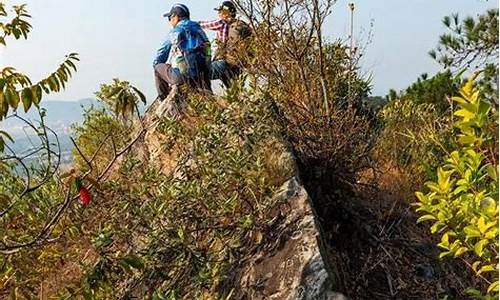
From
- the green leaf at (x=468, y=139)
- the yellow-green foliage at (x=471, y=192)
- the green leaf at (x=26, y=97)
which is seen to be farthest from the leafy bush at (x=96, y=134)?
the green leaf at (x=468, y=139)

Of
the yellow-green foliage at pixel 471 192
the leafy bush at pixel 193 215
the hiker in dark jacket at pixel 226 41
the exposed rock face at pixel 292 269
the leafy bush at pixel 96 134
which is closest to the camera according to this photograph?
the yellow-green foliage at pixel 471 192

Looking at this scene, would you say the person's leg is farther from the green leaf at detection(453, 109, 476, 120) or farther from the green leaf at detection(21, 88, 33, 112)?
the green leaf at detection(453, 109, 476, 120)

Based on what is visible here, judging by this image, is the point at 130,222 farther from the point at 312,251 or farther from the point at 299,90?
the point at 299,90

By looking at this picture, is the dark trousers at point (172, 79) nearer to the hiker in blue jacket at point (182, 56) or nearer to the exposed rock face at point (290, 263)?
the hiker in blue jacket at point (182, 56)

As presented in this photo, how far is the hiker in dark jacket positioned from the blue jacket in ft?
0.44

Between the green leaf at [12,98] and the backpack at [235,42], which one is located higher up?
the backpack at [235,42]

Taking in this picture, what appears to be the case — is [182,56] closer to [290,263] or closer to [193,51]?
[193,51]

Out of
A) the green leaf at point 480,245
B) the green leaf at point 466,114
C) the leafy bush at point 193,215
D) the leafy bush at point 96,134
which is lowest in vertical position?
the green leaf at point 480,245

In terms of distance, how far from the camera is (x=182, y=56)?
650cm

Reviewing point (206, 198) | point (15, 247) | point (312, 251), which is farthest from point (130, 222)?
point (312, 251)

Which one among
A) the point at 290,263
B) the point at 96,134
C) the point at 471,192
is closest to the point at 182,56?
the point at 96,134

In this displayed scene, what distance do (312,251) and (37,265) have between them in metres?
1.70

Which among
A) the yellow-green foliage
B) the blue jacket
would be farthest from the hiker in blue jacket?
the yellow-green foliage

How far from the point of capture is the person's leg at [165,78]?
6453 mm
